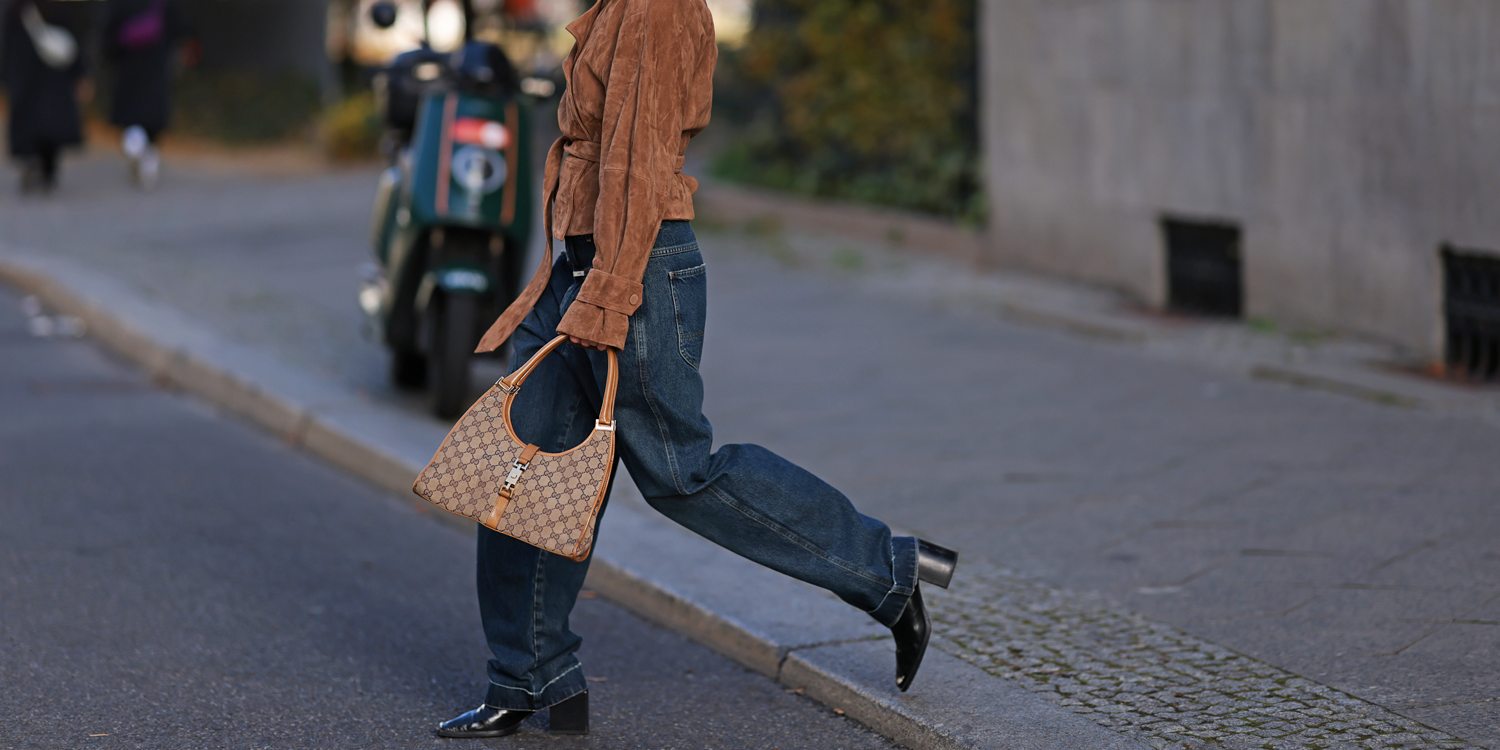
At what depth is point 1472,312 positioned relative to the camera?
6367 millimetres

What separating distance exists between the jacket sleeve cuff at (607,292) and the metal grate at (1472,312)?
441 cm

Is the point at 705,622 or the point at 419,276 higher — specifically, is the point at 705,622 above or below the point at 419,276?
below

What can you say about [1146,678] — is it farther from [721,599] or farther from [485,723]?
[485,723]

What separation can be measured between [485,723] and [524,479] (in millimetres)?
670

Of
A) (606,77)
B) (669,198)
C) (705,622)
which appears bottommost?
(705,622)

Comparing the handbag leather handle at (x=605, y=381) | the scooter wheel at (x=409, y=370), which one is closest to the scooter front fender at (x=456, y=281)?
the scooter wheel at (x=409, y=370)

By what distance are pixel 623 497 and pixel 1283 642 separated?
7.23 feet

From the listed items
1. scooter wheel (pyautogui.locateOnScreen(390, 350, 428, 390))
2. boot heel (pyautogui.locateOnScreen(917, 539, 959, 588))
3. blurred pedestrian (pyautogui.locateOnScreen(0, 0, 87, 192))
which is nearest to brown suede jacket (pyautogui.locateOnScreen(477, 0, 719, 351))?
boot heel (pyautogui.locateOnScreen(917, 539, 959, 588))

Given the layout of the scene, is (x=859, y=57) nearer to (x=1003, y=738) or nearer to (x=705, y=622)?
(x=705, y=622)

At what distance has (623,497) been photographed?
17.2 ft

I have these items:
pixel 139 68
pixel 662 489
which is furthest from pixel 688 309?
pixel 139 68

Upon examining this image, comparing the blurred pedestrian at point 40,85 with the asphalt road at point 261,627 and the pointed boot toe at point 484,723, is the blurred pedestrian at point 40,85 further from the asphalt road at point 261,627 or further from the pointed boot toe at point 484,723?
the pointed boot toe at point 484,723

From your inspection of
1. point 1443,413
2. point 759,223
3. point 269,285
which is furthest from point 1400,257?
point 269,285

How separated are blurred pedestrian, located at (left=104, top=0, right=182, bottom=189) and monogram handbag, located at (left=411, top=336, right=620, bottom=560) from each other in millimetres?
11974
